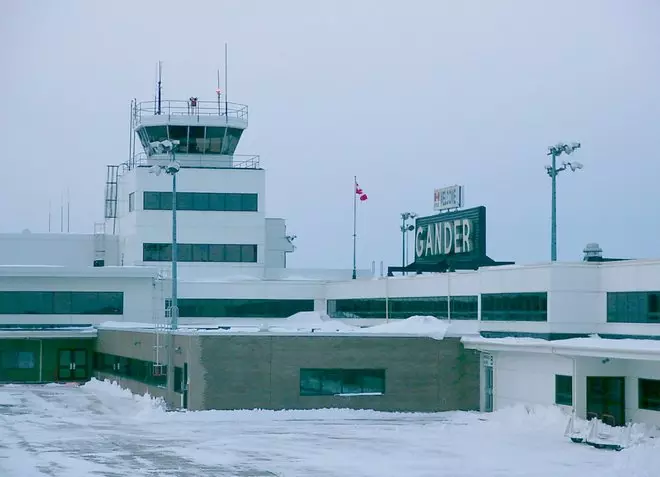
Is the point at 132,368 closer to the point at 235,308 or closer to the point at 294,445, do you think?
the point at 235,308

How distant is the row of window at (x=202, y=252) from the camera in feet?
243

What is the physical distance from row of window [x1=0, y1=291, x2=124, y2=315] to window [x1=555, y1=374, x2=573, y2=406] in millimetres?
33722

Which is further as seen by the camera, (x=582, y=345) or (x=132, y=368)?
(x=132, y=368)

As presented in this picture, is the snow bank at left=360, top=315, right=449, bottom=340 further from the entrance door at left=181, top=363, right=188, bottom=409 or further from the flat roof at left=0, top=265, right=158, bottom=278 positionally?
the flat roof at left=0, top=265, right=158, bottom=278

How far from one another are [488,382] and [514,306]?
3.86m

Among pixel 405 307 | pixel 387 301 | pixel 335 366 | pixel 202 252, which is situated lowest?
pixel 335 366

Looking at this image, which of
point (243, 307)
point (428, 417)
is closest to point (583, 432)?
point (428, 417)

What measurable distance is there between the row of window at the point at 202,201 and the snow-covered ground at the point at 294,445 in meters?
23.2

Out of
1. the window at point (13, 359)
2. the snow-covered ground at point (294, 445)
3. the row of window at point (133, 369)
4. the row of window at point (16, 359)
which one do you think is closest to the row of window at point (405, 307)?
the snow-covered ground at point (294, 445)

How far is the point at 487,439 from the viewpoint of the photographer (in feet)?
134

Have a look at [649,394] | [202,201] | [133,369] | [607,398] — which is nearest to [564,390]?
[607,398]

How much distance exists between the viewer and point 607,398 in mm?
42656

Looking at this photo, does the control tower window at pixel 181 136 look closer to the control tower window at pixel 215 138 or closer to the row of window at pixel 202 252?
the control tower window at pixel 215 138

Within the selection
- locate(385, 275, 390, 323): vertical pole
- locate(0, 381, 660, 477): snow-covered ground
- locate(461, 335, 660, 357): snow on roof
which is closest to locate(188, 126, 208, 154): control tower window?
locate(385, 275, 390, 323): vertical pole
